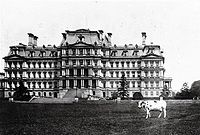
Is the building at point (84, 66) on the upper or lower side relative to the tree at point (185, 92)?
upper

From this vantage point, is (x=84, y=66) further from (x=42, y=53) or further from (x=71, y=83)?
(x=42, y=53)

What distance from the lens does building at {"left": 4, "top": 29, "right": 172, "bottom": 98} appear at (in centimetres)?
7112

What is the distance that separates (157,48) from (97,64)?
43.5 feet

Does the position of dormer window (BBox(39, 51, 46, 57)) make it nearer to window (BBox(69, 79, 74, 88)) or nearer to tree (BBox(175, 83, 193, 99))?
window (BBox(69, 79, 74, 88))

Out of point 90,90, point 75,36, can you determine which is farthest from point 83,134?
point 75,36

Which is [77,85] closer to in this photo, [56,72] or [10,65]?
[56,72]

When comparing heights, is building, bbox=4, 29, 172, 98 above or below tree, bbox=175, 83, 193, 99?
above

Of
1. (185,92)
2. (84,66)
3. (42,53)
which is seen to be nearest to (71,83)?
(84,66)

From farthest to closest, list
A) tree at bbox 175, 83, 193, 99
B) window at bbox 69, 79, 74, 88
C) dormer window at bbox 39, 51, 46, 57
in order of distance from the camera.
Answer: dormer window at bbox 39, 51, 46, 57 → window at bbox 69, 79, 74, 88 → tree at bbox 175, 83, 193, 99

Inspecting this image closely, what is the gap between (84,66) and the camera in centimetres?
7069

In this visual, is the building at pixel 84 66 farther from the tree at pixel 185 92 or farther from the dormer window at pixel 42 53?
the tree at pixel 185 92

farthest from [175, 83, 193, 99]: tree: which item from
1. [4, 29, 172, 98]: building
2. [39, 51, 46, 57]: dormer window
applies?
[39, 51, 46, 57]: dormer window

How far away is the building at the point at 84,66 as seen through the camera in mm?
71125

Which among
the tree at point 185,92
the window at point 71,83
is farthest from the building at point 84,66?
the tree at point 185,92
